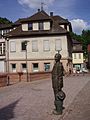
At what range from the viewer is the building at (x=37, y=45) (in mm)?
51844

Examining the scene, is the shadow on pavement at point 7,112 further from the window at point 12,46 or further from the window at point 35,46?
the window at point 12,46

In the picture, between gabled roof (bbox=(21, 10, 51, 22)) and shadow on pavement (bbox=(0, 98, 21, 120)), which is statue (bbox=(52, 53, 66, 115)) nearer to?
shadow on pavement (bbox=(0, 98, 21, 120))

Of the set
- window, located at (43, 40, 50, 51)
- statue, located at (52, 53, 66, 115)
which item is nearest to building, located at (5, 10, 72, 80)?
window, located at (43, 40, 50, 51)

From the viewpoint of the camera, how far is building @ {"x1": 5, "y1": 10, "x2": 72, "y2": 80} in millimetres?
51844

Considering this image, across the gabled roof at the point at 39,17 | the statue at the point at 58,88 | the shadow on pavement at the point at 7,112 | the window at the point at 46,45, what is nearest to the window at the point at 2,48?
the gabled roof at the point at 39,17

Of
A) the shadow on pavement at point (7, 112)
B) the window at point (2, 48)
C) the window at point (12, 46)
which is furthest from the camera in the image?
the window at point (2, 48)

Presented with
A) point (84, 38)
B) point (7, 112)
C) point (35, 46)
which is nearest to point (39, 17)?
point (35, 46)

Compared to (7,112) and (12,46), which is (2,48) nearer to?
(12,46)

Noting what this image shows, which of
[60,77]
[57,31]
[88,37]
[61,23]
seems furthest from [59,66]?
[88,37]

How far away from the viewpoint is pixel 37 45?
53000 millimetres

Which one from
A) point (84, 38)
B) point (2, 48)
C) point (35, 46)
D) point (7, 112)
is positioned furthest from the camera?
point (84, 38)

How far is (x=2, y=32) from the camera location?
2532 inches

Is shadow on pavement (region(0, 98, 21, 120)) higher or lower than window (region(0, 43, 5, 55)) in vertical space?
lower

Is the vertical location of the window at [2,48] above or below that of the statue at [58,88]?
above
